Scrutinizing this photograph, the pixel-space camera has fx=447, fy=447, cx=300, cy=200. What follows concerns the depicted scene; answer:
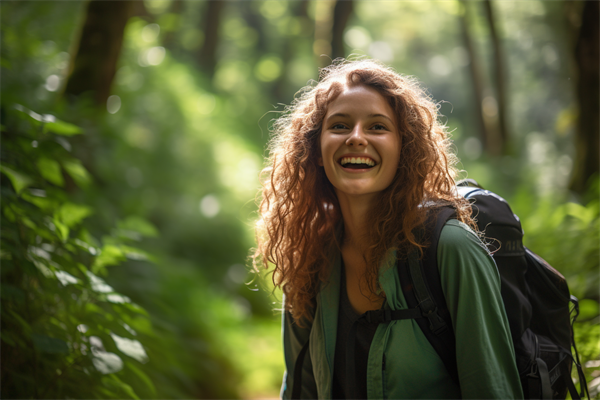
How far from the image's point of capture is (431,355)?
1.84 m

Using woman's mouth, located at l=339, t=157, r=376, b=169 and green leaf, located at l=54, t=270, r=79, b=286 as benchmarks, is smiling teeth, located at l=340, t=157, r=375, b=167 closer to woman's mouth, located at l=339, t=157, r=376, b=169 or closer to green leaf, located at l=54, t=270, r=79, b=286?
woman's mouth, located at l=339, t=157, r=376, b=169

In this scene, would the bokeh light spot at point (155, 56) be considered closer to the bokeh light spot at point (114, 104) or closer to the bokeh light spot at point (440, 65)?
the bokeh light spot at point (114, 104)

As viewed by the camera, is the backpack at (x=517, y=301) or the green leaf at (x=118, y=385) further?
the green leaf at (x=118, y=385)

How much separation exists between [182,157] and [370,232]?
6.74m

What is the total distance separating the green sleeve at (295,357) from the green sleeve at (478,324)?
90cm

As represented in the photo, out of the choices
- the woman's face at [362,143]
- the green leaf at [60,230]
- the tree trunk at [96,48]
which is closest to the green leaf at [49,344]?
the green leaf at [60,230]

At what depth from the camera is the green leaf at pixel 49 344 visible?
2.12 meters

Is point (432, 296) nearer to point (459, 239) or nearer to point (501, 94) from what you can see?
point (459, 239)

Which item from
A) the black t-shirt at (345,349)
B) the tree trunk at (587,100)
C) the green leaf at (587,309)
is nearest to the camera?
the black t-shirt at (345,349)

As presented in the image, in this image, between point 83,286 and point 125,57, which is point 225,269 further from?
point 83,286

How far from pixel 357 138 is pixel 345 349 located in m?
0.99

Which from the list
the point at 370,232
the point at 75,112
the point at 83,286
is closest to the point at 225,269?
the point at 75,112

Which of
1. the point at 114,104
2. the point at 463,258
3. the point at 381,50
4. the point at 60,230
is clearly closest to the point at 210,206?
the point at 114,104

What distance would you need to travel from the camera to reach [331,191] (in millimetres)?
2471
